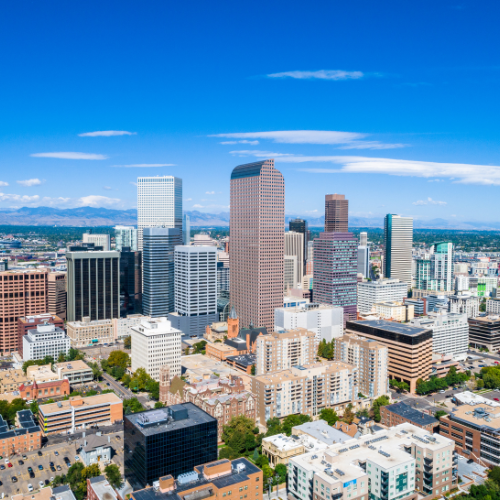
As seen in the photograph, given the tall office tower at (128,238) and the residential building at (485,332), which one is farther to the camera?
the tall office tower at (128,238)

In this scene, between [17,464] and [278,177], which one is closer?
[17,464]

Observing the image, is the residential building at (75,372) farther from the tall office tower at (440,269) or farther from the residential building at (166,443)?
the tall office tower at (440,269)

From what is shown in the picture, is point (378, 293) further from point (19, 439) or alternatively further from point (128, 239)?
point (19, 439)

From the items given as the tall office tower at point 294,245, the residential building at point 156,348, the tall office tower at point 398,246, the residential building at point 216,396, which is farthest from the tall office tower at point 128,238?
the residential building at point 216,396

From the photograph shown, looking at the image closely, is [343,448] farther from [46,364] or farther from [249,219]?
[249,219]

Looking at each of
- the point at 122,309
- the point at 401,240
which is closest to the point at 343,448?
the point at 122,309

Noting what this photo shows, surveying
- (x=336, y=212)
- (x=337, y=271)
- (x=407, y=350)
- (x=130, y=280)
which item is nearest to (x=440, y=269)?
(x=336, y=212)
